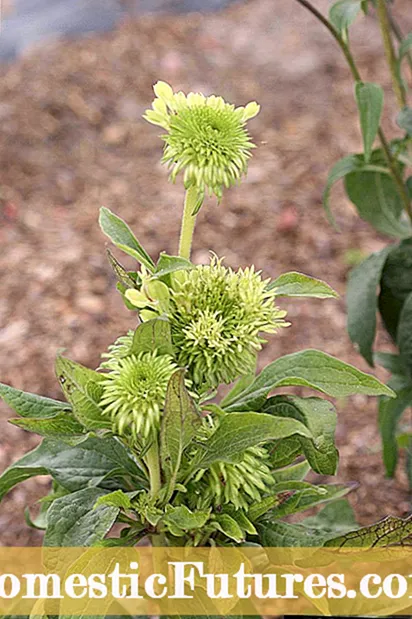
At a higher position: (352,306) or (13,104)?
(13,104)

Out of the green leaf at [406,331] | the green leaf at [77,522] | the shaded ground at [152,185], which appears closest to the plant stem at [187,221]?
the green leaf at [77,522]

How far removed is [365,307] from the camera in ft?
4.02

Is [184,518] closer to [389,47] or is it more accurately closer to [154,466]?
[154,466]

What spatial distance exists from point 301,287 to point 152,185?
5.30ft

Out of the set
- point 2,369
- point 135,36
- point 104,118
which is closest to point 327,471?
point 2,369

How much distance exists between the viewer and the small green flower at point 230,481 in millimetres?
717

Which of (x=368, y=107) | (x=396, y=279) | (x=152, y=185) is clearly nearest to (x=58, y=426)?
(x=368, y=107)

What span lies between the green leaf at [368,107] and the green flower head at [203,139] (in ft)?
1.38

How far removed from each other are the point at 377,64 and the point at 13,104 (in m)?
1.14

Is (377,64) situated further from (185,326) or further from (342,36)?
(185,326)

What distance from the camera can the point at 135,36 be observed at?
2918mm

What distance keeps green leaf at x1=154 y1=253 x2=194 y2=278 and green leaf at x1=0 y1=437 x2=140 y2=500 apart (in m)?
0.19

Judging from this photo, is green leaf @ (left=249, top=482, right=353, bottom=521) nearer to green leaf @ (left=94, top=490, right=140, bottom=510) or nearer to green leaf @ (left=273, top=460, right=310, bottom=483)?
green leaf @ (left=273, top=460, right=310, bottom=483)

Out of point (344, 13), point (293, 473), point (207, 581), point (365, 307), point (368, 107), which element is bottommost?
point (207, 581)
